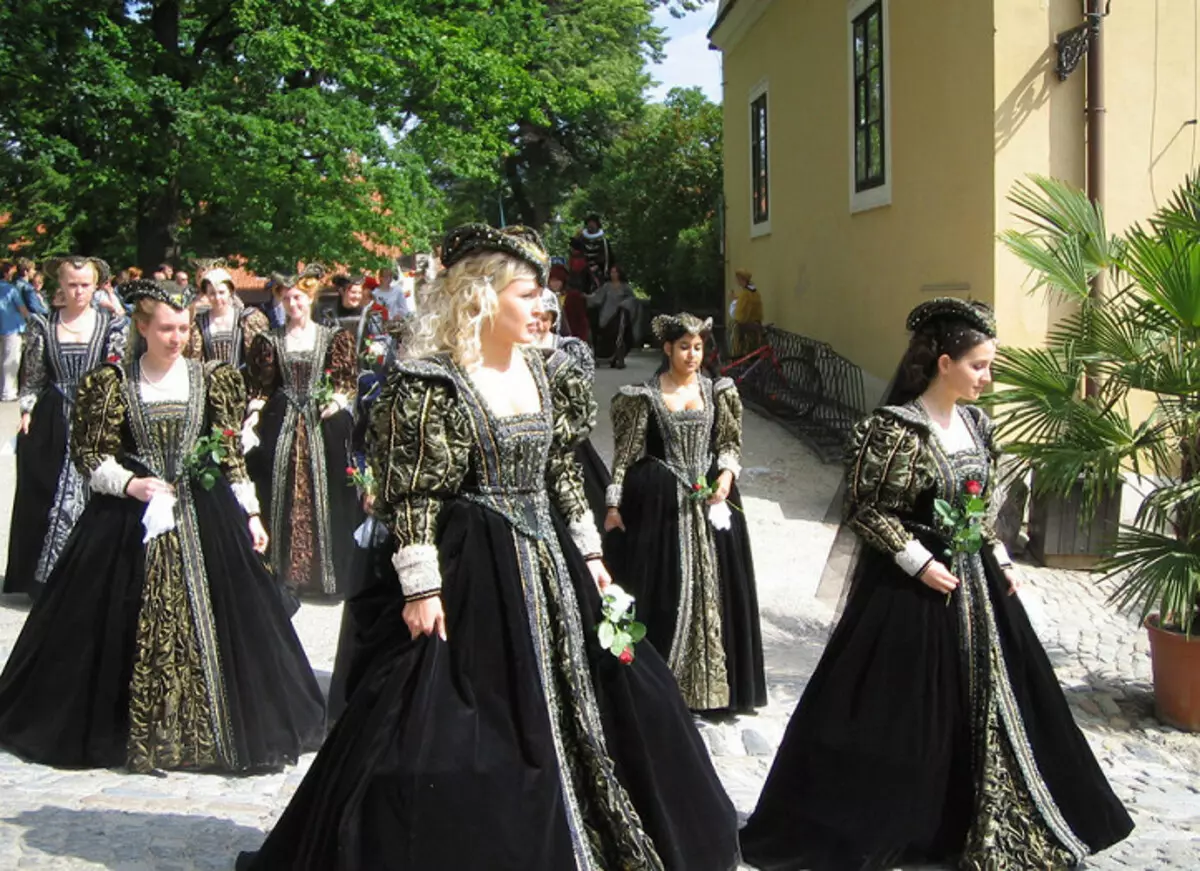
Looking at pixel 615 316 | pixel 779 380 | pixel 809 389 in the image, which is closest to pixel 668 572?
pixel 809 389

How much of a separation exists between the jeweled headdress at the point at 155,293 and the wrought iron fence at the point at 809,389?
7.66 m

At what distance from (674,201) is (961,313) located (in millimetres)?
20878

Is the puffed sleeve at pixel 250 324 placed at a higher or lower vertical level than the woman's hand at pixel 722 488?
higher

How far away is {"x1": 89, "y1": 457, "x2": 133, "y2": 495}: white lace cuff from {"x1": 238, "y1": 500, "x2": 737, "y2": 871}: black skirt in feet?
5.72

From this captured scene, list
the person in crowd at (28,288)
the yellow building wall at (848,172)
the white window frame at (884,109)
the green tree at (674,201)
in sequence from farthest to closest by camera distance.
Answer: the green tree at (674,201), the person in crowd at (28,288), the white window frame at (884,109), the yellow building wall at (848,172)

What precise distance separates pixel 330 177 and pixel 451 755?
15.3 metres

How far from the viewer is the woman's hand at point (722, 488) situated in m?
6.33

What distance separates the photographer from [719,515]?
635cm

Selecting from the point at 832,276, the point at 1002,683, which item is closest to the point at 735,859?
the point at 1002,683

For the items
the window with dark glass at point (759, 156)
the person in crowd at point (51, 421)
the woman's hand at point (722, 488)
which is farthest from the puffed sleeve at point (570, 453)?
the window with dark glass at point (759, 156)

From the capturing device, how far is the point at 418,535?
346 cm

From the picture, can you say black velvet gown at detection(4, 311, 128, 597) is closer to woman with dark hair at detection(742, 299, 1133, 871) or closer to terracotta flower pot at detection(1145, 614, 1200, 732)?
woman with dark hair at detection(742, 299, 1133, 871)

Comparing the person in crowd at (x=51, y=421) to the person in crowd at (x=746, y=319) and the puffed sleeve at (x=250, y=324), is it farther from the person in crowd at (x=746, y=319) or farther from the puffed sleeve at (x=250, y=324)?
the person in crowd at (x=746, y=319)

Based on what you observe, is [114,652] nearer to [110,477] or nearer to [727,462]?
[110,477]
